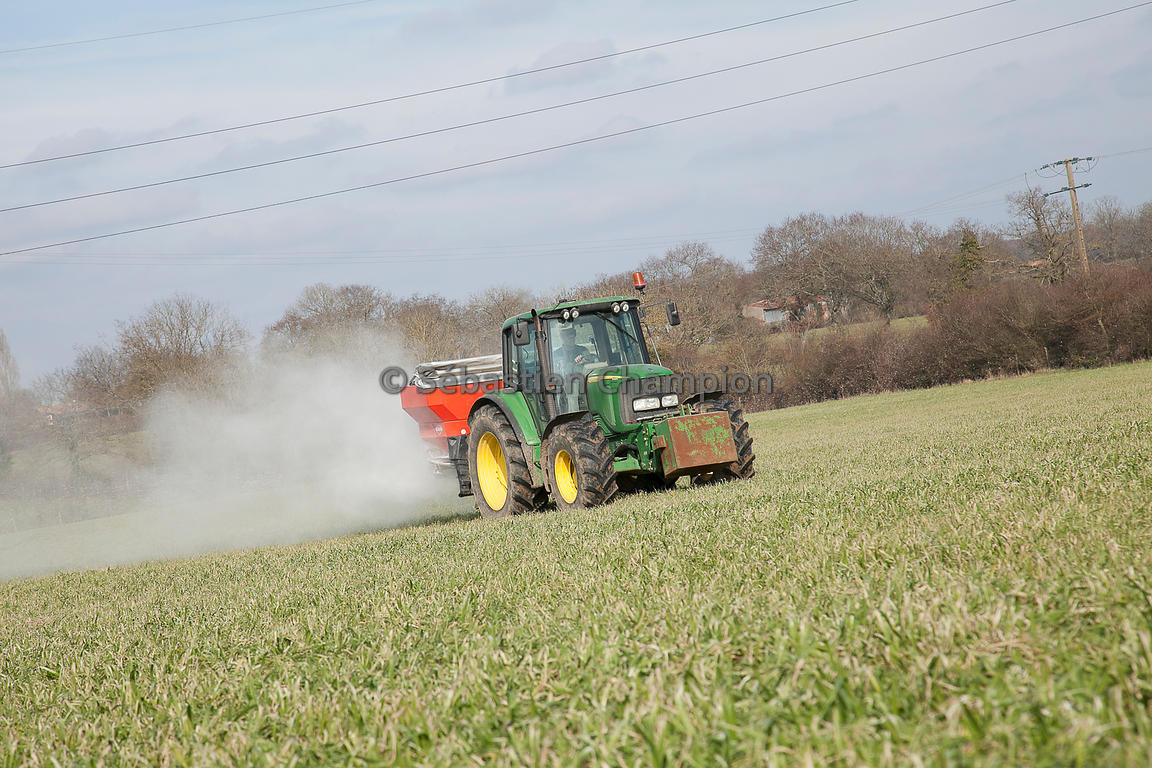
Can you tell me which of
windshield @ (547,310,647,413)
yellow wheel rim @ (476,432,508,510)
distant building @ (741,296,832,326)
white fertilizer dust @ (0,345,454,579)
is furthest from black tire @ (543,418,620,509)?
distant building @ (741,296,832,326)

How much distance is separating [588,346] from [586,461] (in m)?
1.57

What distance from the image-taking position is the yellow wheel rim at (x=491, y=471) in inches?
468

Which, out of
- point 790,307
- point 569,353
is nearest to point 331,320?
point 790,307

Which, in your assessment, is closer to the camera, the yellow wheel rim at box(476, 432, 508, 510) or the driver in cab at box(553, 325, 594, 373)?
the driver in cab at box(553, 325, 594, 373)

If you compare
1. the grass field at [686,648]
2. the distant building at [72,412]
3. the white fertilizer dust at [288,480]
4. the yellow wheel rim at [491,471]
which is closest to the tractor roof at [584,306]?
the yellow wheel rim at [491,471]

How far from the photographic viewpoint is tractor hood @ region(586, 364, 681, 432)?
9.84 meters

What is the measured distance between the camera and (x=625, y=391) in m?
9.87

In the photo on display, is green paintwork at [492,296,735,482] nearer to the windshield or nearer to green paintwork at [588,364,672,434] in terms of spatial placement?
green paintwork at [588,364,672,434]

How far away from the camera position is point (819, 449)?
52.0ft

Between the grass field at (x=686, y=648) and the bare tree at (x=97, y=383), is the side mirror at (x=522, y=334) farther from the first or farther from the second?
the bare tree at (x=97, y=383)

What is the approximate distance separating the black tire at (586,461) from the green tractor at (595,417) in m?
0.01

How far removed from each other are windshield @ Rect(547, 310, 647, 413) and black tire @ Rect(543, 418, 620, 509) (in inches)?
20.2

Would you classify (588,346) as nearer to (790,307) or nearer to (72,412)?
(72,412)

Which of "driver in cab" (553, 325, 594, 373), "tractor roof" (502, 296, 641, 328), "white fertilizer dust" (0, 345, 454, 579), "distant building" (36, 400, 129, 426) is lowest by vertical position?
"white fertilizer dust" (0, 345, 454, 579)
